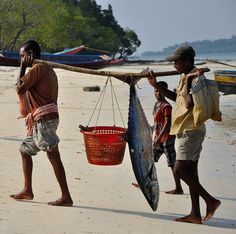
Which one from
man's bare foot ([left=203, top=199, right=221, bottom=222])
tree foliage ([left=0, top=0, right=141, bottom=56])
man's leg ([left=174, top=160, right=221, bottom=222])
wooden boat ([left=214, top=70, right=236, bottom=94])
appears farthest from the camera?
tree foliage ([left=0, top=0, right=141, bottom=56])

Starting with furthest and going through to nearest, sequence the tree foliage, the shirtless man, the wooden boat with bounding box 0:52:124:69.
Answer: the tree foliage, the wooden boat with bounding box 0:52:124:69, the shirtless man

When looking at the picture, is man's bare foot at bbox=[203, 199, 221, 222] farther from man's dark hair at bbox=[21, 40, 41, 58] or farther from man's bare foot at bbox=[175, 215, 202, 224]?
man's dark hair at bbox=[21, 40, 41, 58]

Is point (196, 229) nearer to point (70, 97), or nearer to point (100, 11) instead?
point (70, 97)

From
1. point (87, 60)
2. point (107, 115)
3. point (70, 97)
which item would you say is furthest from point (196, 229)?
point (87, 60)

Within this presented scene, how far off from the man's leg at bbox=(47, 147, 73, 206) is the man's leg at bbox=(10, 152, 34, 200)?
0.25m

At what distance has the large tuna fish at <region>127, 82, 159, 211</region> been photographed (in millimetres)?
4805

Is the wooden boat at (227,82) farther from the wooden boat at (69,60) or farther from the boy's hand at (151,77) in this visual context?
the boy's hand at (151,77)

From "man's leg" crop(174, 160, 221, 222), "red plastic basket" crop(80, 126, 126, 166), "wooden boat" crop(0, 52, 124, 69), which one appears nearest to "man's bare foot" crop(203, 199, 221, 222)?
"man's leg" crop(174, 160, 221, 222)

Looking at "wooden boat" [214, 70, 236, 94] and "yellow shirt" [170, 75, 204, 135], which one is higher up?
"yellow shirt" [170, 75, 204, 135]

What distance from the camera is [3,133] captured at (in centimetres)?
953

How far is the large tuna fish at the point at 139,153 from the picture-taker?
4.80 meters

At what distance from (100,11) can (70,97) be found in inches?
3355

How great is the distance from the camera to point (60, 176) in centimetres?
525

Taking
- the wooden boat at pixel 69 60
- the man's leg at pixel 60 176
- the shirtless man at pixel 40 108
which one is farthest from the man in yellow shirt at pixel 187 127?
the wooden boat at pixel 69 60
